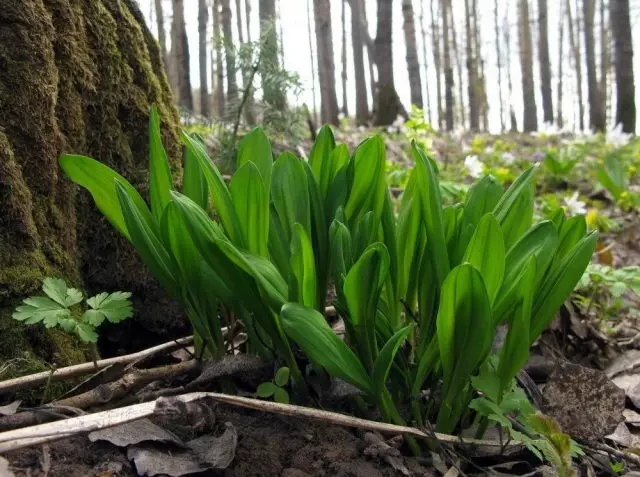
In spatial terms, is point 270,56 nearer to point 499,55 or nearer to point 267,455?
point 267,455

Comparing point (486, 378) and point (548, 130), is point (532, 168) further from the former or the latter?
point (548, 130)

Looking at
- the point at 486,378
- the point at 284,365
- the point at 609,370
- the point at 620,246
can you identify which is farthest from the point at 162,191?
the point at 620,246

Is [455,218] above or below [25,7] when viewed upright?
below

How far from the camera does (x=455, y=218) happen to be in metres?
1.40

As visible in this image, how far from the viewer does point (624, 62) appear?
930 cm

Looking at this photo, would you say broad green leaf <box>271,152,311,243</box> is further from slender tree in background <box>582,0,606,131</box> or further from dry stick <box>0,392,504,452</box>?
slender tree in background <box>582,0,606,131</box>

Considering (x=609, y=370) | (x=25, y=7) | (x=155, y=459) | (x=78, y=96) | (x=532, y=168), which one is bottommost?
(x=609, y=370)

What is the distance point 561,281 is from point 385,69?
944 cm

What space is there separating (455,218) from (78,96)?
1.05 metres

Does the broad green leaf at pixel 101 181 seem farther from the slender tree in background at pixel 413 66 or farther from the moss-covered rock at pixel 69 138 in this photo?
the slender tree in background at pixel 413 66

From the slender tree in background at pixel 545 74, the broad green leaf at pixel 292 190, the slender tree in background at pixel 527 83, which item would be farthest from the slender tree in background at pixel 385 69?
the slender tree in background at pixel 545 74

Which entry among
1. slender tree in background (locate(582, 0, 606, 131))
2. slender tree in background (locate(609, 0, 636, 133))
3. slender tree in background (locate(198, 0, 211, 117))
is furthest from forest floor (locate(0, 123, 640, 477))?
slender tree in background (locate(198, 0, 211, 117))

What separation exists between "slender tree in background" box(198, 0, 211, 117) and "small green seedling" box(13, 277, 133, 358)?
11503 mm

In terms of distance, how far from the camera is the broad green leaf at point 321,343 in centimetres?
106
